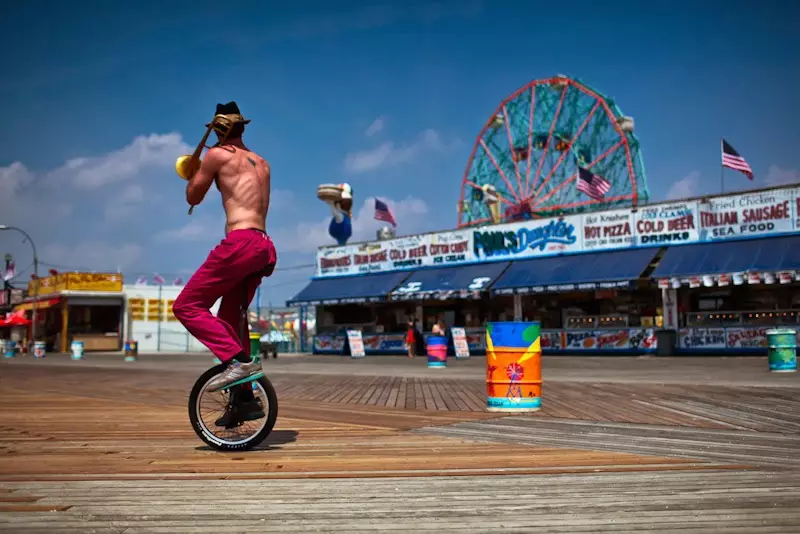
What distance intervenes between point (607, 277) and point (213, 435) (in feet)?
69.7

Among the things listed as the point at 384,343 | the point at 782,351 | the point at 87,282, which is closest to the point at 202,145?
the point at 782,351

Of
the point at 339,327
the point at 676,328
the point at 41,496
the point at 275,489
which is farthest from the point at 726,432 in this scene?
the point at 339,327

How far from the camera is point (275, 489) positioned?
300 centimetres

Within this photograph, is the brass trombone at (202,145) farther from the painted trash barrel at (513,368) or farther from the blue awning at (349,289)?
the blue awning at (349,289)

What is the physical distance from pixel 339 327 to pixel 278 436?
30170 millimetres

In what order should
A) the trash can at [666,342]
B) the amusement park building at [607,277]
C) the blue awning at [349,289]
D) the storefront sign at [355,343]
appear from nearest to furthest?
1. the amusement park building at [607,277]
2. the trash can at [666,342]
3. the storefront sign at [355,343]
4. the blue awning at [349,289]

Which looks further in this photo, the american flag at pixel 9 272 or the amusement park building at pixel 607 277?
the american flag at pixel 9 272

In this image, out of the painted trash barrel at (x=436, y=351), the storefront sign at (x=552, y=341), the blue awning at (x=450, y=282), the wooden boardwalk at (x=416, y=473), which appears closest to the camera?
the wooden boardwalk at (x=416, y=473)

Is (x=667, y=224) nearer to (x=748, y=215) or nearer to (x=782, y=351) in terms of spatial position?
(x=748, y=215)

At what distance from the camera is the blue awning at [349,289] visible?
104ft

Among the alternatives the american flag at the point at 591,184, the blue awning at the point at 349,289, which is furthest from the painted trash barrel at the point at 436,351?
the american flag at the point at 591,184

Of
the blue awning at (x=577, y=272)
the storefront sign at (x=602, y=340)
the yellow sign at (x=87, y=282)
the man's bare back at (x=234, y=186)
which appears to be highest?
the yellow sign at (x=87, y=282)

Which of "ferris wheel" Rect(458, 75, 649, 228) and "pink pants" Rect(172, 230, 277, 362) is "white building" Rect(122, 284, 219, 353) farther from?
"pink pants" Rect(172, 230, 277, 362)

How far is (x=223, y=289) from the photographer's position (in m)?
4.32
